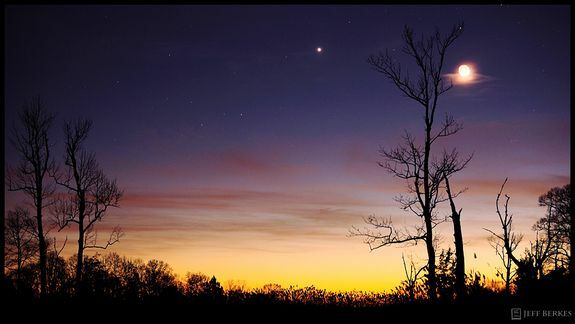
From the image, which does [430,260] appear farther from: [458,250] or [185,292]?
[185,292]

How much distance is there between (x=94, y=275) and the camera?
588 inches

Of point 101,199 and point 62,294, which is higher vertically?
point 101,199

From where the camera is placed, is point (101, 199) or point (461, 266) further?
point (101, 199)

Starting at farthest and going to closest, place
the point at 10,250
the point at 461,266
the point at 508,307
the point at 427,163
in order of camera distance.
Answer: the point at 10,250, the point at 427,163, the point at 461,266, the point at 508,307

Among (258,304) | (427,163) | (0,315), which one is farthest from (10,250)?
(427,163)

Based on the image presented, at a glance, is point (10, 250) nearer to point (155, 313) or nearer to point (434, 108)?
point (155, 313)

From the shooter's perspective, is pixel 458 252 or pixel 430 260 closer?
pixel 458 252

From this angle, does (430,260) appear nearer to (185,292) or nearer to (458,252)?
(458,252)

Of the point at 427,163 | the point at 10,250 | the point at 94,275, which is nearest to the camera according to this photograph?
the point at 94,275

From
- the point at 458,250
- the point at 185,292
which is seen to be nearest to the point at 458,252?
the point at 458,250

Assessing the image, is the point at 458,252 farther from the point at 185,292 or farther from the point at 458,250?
the point at 185,292

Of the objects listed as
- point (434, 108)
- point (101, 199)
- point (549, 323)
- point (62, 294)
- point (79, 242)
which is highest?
point (434, 108)

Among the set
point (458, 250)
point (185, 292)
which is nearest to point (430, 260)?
point (458, 250)

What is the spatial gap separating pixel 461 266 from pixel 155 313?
33.0 ft
